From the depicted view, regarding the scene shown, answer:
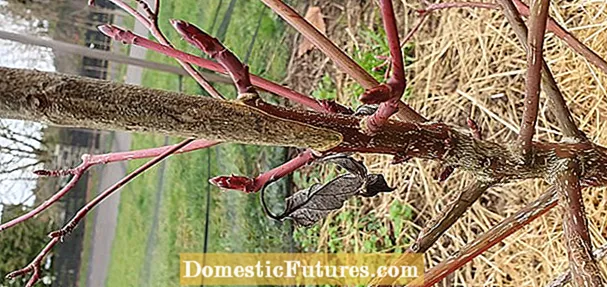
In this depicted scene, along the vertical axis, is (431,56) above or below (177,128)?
above

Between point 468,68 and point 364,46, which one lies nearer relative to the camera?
point 468,68

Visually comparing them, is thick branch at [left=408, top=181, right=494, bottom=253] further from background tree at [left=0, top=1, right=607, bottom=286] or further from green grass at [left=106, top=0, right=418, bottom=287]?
green grass at [left=106, top=0, right=418, bottom=287]

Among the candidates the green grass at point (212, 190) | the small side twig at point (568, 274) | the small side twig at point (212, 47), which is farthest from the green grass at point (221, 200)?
the small side twig at point (212, 47)

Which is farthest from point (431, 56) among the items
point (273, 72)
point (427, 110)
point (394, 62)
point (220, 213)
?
point (394, 62)

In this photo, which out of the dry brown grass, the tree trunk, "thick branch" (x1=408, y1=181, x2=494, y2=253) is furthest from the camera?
the tree trunk

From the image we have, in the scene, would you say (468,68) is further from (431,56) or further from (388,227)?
(388,227)

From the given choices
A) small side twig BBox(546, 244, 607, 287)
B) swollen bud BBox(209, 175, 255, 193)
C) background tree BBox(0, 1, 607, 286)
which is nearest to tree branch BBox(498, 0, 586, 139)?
background tree BBox(0, 1, 607, 286)

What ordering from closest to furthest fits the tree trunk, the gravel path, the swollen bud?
the swollen bud, the tree trunk, the gravel path

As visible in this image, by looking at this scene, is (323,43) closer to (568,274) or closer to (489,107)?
(568,274)

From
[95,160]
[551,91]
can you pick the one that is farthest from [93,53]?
[551,91]
